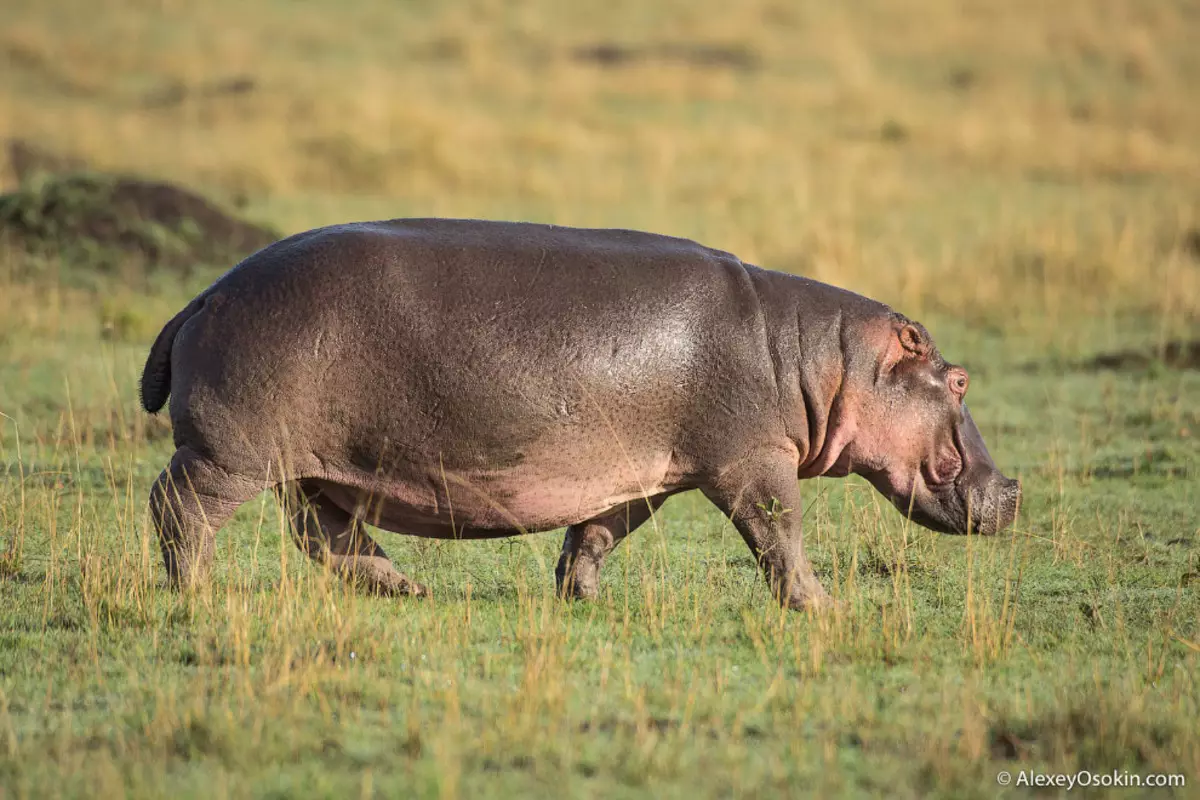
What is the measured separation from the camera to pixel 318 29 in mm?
27672

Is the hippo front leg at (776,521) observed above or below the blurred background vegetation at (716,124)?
below

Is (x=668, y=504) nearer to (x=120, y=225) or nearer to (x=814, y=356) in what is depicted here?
(x=814, y=356)

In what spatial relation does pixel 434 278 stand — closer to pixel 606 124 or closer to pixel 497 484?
pixel 497 484

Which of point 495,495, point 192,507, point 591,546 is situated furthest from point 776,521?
point 192,507

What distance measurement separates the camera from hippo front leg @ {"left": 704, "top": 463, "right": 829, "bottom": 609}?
569 centimetres

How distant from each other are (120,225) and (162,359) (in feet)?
26.2

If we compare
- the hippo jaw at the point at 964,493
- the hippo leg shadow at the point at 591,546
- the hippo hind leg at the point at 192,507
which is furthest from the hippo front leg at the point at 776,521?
the hippo hind leg at the point at 192,507

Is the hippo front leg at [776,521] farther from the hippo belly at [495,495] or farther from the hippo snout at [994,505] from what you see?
the hippo snout at [994,505]

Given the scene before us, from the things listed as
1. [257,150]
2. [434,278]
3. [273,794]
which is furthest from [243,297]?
[257,150]

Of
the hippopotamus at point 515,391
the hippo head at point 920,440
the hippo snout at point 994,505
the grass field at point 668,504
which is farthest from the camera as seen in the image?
the hippo snout at point 994,505

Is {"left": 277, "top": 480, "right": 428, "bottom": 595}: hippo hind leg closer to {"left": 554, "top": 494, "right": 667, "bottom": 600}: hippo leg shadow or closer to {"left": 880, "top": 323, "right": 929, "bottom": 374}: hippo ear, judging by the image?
{"left": 554, "top": 494, "right": 667, "bottom": 600}: hippo leg shadow

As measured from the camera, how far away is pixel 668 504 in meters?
8.02

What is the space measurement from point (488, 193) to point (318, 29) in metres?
11.5

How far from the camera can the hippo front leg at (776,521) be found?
5688 mm
